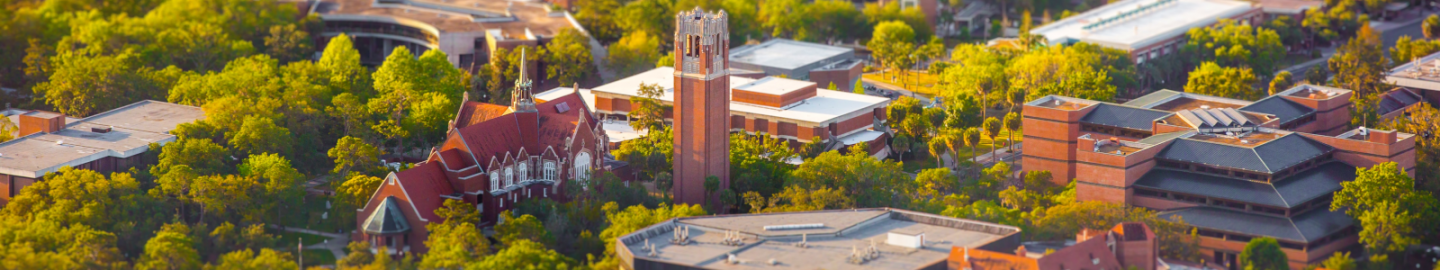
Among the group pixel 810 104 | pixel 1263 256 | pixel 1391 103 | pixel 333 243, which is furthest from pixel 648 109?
pixel 1391 103

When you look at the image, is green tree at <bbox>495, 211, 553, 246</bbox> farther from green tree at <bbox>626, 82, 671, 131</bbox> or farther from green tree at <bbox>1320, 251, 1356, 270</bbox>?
green tree at <bbox>1320, 251, 1356, 270</bbox>

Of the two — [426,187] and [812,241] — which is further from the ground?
[426,187]

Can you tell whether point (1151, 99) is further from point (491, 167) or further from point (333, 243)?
point (333, 243)

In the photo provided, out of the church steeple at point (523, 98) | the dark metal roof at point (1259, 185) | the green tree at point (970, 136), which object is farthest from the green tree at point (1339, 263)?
the church steeple at point (523, 98)

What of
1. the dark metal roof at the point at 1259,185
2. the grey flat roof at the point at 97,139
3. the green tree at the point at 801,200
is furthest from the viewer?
the grey flat roof at the point at 97,139

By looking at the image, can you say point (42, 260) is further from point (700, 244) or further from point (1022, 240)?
point (1022, 240)

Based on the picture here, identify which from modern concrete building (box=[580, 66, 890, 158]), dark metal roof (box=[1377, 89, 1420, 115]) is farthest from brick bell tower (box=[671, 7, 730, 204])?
dark metal roof (box=[1377, 89, 1420, 115])

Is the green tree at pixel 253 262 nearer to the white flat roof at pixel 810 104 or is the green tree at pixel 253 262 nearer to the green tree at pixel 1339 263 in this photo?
the white flat roof at pixel 810 104
